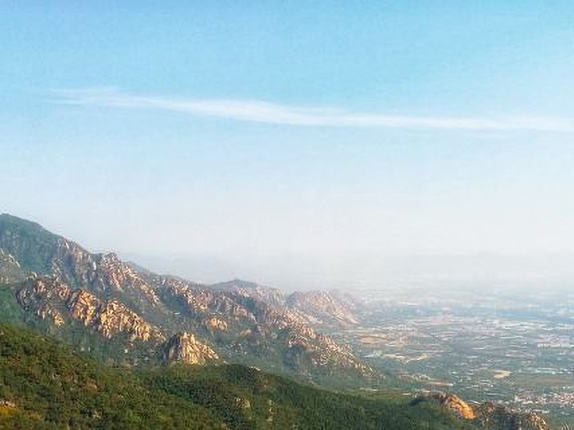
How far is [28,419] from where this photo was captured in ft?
650
